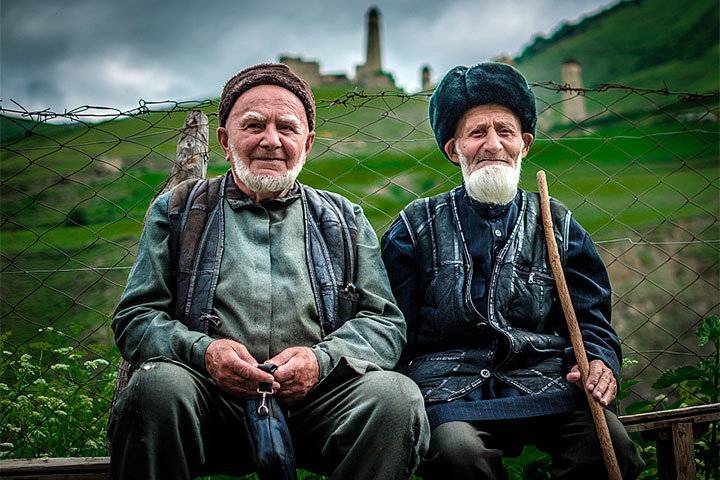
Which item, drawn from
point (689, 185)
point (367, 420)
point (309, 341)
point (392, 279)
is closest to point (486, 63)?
point (392, 279)

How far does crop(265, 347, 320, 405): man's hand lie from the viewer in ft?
7.57

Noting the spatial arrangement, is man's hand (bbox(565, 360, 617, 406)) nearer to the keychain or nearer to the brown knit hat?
the keychain

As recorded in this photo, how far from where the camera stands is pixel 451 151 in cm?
311

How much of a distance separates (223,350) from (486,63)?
5.30 feet

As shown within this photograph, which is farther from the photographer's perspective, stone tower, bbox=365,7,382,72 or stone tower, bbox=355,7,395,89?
stone tower, bbox=365,7,382,72

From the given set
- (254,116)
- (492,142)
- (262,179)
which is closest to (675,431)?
(492,142)

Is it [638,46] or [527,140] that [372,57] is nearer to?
[638,46]

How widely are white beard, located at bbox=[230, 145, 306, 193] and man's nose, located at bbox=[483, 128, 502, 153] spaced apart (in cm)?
77

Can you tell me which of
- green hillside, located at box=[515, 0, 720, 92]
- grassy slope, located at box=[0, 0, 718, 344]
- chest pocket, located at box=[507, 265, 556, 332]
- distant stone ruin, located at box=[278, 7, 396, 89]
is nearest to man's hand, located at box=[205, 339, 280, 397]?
chest pocket, located at box=[507, 265, 556, 332]

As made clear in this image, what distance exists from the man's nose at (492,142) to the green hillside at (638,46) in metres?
15.9

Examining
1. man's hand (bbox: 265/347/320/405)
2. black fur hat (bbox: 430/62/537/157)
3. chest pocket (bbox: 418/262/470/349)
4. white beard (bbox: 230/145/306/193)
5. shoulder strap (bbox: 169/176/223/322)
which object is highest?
black fur hat (bbox: 430/62/537/157)

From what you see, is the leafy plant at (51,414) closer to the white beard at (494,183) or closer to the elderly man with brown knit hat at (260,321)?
the elderly man with brown knit hat at (260,321)

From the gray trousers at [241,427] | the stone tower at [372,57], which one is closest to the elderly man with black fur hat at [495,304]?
the gray trousers at [241,427]

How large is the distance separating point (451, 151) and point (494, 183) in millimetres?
330
